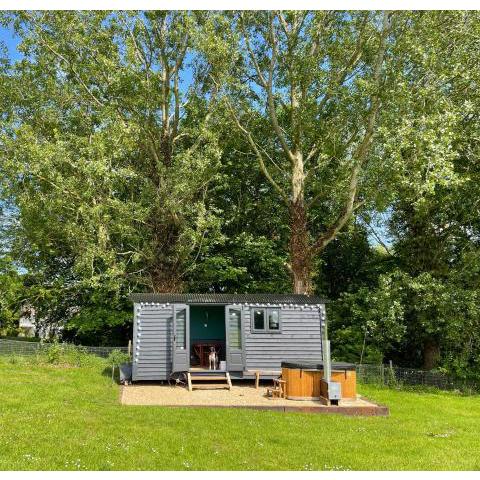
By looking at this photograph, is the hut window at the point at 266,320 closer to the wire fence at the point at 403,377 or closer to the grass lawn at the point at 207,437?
the wire fence at the point at 403,377

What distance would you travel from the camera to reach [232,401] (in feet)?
38.8

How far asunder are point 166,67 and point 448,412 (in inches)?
687

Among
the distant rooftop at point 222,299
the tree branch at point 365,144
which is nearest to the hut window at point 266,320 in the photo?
the distant rooftop at point 222,299

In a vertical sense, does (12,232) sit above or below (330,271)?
above

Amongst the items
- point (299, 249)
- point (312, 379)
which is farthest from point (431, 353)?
point (312, 379)

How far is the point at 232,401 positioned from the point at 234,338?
324cm

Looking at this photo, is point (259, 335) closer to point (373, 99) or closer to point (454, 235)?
point (373, 99)

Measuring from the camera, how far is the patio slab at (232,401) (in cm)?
1116

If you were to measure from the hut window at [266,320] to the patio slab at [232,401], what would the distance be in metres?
2.05

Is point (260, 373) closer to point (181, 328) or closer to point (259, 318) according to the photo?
point (259, 318)

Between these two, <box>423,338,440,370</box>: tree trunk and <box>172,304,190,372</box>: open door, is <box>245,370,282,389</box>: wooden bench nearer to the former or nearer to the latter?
<box>172,304,190,372</box>: open door

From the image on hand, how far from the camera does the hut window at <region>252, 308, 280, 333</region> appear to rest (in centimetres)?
1513

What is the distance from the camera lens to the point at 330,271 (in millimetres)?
25297
